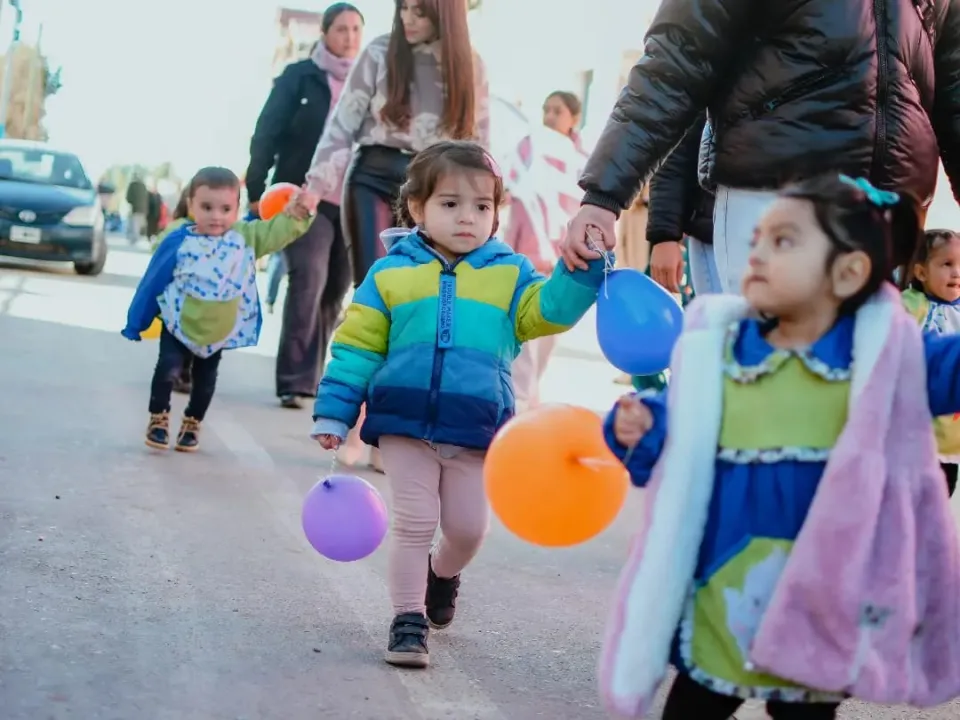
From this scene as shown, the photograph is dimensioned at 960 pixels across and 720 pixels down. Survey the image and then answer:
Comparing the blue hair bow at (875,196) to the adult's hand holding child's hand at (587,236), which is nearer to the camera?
the blue hair bow at (875,196)

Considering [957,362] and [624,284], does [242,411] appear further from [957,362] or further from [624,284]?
[957,362]

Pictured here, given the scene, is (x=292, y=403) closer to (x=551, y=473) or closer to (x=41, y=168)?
(x=551, y=473)

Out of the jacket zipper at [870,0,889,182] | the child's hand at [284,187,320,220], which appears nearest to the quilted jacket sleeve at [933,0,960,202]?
the jacket zipper at [870,0,889,182]

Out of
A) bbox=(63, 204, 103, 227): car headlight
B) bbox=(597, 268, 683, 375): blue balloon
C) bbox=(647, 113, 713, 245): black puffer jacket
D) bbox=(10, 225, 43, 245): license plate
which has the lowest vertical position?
bbox=(10, 225, 43, 245): license plate

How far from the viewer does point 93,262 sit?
69.6ft

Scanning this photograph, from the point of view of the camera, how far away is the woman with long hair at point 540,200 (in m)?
9.38

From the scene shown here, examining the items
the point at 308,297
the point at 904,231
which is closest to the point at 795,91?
the point at 904,231

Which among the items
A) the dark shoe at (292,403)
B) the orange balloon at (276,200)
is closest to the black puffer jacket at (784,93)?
the orange balloon at (276,200)

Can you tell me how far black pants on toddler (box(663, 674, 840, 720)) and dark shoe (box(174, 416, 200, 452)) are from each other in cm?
480

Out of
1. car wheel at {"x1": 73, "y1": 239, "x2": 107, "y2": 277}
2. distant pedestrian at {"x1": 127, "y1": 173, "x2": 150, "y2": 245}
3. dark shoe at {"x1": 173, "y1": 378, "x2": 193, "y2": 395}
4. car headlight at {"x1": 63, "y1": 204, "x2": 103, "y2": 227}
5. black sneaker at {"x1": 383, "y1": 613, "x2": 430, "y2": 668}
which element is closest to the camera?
black sneaker at {"x1": 383, "y1": 613, "x2": 430, "y2": 668}

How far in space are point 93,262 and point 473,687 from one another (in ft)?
59.0

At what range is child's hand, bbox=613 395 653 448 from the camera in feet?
9.57

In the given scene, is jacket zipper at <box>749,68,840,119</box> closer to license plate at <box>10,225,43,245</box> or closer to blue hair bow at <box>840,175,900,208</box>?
blue hair bow at <box>840,175,900,208</box>

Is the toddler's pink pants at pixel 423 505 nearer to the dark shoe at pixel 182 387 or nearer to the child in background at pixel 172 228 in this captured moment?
the child in background at pixel 172 228
